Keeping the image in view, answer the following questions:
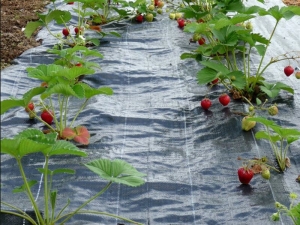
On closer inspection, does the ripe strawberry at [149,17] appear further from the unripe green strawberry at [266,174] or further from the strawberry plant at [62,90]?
the unripe green strawberry at [266,174]

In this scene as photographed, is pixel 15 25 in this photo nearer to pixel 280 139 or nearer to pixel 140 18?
pixel 140 18

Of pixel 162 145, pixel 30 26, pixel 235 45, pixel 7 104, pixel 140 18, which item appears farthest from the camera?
pixel 140 18

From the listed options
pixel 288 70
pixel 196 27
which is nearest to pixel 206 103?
pixel 196 27

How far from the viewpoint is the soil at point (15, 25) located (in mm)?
3812

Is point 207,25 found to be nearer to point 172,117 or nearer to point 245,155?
point 172,117

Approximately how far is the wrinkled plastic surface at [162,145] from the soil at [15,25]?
9 cm

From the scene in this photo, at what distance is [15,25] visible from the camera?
4.63 meters

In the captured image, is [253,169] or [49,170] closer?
[49,170]

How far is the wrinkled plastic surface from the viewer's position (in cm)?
236

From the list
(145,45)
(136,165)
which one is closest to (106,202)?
(136,165)

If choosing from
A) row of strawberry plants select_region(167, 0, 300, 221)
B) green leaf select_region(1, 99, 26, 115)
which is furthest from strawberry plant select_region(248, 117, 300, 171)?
green leaf select_region(1, 99, 26, 115)

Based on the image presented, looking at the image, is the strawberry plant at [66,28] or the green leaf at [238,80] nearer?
the green leaf at [238,80]

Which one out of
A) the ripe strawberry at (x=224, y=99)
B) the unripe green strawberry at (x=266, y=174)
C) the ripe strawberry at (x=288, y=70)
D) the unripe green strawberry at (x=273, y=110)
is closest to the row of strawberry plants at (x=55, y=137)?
the unripe green strawberry at (x=266, y=174)

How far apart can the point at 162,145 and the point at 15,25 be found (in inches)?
90.0
